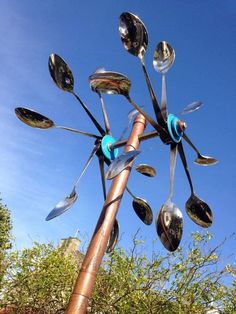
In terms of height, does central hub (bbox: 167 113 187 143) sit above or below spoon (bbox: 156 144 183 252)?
above

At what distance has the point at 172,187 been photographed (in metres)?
2.17

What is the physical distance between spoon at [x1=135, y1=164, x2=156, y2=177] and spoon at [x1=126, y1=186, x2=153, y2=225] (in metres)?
0.38

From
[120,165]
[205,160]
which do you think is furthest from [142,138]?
[205,160]

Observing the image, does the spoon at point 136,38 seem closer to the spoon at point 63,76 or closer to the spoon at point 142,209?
the spoon at point 63,76

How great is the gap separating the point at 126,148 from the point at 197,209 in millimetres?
734

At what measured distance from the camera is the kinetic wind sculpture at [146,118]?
2014mm

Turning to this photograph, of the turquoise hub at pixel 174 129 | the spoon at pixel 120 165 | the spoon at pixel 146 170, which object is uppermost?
the spoon at pixel 146 170

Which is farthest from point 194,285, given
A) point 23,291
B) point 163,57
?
point 163,57

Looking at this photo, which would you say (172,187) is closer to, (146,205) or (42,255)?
(146,205)

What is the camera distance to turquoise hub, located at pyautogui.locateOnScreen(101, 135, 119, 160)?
257 cm

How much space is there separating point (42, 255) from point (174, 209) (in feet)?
43.4

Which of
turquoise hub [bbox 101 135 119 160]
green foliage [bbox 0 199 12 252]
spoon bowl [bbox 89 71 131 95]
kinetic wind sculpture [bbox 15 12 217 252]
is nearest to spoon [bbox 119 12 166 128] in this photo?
kinetic wind sculpture [bbox 15 12 217 252]

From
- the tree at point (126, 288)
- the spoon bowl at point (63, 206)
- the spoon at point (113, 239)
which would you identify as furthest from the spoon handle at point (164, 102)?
the tree at point (126, 288)

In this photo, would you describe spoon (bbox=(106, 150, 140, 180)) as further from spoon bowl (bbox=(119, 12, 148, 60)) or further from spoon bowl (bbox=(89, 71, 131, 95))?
spoon bowl (bbox=(119, 12, 148, 60))
